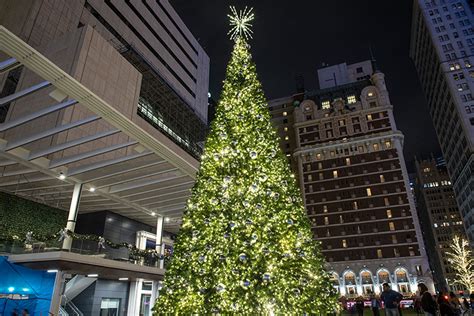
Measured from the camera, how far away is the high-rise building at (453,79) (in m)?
68.2

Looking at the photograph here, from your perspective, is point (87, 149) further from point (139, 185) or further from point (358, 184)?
point (358, 184)

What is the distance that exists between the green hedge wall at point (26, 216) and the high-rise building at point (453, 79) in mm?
71990

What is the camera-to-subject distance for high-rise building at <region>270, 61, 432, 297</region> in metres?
57.6

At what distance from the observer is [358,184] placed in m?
65.5

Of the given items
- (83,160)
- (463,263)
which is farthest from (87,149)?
(463,263)

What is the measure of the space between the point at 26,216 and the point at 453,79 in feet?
277

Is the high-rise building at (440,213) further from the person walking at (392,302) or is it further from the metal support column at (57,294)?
the metal support column at (57,294)

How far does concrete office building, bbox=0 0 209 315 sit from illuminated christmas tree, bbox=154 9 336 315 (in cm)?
664

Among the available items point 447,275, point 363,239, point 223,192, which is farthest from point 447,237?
point 223,192

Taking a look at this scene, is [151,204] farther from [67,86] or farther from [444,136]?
[444,136]

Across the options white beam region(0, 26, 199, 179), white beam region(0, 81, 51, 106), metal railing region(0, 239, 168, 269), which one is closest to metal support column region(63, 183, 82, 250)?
metal railing region(0, 239, 168, 269)

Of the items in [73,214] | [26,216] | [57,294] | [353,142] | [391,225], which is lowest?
[57,294]

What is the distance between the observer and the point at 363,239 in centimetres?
6025

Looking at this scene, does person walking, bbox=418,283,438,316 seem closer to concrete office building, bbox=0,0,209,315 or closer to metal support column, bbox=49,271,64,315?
concrete office building, bbox=0,0,209,315
